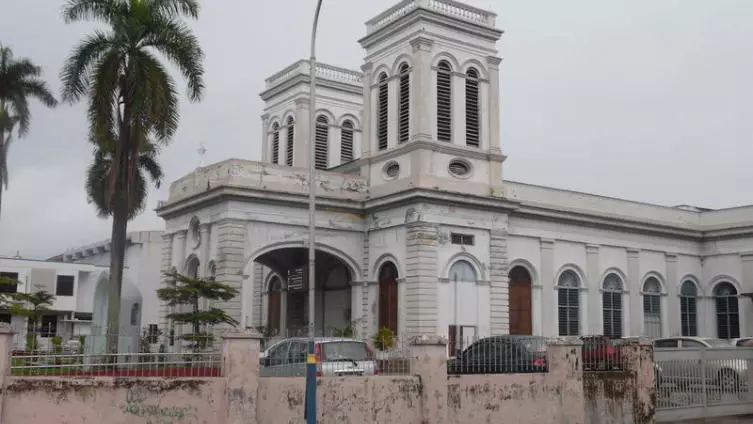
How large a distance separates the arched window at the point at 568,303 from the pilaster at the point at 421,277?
7.45 m

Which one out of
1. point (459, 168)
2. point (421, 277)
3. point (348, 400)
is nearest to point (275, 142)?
point (459, 168)

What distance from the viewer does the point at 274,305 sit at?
35.3 m

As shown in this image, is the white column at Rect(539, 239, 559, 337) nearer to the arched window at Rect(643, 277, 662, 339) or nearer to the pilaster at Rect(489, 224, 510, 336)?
the pilaster at Rect(489, 224, 510, 336)

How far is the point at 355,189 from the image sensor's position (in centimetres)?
3203

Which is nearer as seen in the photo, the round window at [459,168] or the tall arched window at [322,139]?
the round window at [459,168]

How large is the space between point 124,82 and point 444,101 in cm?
1214

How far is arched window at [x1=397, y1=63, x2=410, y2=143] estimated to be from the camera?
31.6m

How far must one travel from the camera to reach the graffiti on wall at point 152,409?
44.1 ft

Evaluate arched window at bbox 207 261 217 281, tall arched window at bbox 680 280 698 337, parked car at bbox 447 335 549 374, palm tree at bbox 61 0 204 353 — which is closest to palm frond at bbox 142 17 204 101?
palm tree at bbox 61 0 204 353

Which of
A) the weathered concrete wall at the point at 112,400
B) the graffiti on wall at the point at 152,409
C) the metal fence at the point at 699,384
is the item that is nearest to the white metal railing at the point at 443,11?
the metal fence at the point at 699,384

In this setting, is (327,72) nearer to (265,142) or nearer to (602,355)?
(265,142)

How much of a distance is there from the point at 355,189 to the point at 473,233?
4.64 metres

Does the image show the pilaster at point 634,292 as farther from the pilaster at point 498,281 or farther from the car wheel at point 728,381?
the car wheel at point 728,381

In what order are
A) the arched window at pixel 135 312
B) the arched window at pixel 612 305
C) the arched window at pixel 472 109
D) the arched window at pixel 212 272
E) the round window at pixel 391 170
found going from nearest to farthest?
the arched window at pixel 212 272, the round window at pixel 391 170, the arched window at pixel 472 109, the arched window at pixel 612 305, the arched window at pixel 135 312
